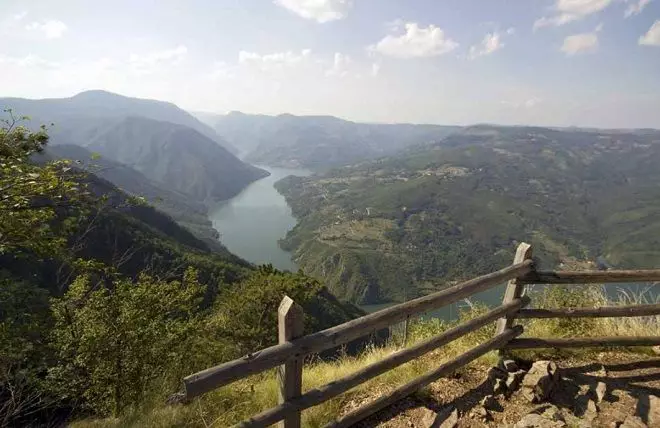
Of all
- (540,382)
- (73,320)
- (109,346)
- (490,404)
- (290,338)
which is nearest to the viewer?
(290,338)

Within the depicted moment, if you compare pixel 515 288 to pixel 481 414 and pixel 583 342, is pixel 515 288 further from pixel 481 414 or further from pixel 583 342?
pixel 481 414

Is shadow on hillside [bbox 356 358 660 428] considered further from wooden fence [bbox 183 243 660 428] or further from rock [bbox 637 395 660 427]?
wooden fence [bbox 183 243 660 428]

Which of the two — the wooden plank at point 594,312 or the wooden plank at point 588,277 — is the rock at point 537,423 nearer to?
the wooden plank at point 594,312

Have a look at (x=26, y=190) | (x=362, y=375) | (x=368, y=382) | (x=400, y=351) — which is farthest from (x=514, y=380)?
(x=26, y=190)

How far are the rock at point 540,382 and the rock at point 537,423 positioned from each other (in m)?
0.47

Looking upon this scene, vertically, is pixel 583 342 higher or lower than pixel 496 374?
higher

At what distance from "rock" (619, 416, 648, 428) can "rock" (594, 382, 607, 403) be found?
416 millimetres

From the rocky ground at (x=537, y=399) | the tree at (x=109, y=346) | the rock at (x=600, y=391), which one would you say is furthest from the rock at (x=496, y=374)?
the tree at (x=109, y=346)

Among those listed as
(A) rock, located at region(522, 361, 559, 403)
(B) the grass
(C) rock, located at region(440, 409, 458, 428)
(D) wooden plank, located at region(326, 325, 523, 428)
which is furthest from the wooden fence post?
(A) rock, located at region(522, 361, 559, 403)

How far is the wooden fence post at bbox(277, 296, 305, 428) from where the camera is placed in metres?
3.99

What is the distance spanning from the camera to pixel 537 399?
17.6 ft

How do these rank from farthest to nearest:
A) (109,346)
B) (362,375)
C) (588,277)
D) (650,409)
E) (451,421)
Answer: (109,346) < (588,277) < (650,409) < (451,421) < (362,375)

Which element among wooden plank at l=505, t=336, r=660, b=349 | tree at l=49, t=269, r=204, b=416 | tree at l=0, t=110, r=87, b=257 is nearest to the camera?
tree at l=0, t=110, r=87, b=257

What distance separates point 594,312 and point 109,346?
32.8 feet
